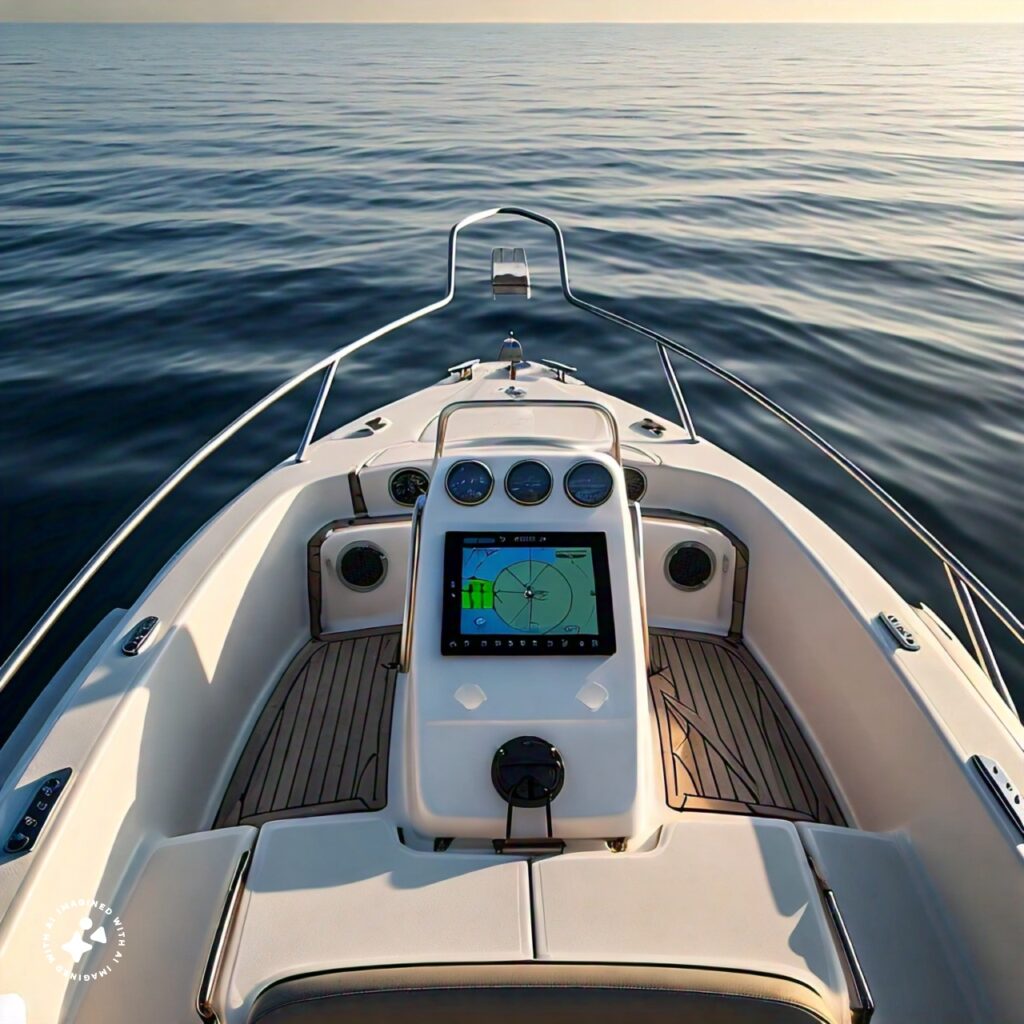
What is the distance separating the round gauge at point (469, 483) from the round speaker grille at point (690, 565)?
1.17 metres

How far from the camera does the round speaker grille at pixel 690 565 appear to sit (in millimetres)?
3379

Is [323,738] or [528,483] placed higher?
[528,483]

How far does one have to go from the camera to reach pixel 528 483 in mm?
2539

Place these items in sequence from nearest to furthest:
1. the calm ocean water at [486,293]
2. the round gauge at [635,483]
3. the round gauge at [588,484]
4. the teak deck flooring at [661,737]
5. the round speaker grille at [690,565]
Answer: the round gauge at [588,484]
the teak deck flooring at [661,737]
the round speaker grille at [690,565]
the round gauge at [635,483]
the calm ocean water at [486,293]

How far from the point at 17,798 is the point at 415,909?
38.3 inches

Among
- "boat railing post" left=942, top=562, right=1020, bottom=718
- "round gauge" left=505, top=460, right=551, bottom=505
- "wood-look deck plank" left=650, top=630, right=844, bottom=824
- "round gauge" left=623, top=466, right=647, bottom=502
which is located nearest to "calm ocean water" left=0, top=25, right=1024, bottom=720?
"boat railing post" left=942, top=562, right=1020, bottom=718

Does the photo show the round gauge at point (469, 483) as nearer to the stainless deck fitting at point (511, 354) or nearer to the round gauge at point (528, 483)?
the round gauge at point (528, 483)

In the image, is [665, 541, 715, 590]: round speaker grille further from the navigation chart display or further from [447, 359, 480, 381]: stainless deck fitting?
[447, 359, 480, 381]: stainless deck fitting

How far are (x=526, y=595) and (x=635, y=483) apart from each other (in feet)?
4.39

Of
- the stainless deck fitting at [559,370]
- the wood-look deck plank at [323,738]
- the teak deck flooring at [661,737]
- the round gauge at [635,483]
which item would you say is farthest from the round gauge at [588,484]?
the stainless deck fitting at [559,370]

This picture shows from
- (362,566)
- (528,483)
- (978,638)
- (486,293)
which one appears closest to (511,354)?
(362,566)

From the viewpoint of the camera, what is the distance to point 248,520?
10.2 feet

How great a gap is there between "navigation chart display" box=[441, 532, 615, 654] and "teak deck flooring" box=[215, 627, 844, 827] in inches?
27.5

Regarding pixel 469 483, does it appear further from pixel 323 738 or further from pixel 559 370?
pixel 559 370
